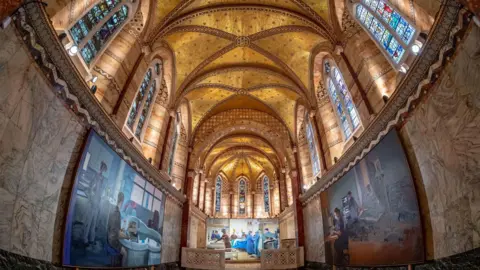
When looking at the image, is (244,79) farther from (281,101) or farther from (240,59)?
(281,101)

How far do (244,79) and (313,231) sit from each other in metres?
10.2

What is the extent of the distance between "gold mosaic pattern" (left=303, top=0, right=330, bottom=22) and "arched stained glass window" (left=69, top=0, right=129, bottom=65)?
765 cm

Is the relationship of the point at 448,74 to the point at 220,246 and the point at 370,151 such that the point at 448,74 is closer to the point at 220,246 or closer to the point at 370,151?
the point at 370,151

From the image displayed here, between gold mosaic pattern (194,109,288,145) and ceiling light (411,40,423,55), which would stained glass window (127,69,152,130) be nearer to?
gold mosaic pattern (194,109,288,145)

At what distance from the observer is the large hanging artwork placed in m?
7.04

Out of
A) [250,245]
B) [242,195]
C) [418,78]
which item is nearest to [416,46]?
[418,78]

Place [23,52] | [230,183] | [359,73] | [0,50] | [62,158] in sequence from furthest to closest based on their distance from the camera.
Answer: [230,183], [359,73], [62,158], [23,52], [0,50]

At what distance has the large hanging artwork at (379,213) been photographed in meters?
Answer: 7.04

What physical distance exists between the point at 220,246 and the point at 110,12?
20881mm

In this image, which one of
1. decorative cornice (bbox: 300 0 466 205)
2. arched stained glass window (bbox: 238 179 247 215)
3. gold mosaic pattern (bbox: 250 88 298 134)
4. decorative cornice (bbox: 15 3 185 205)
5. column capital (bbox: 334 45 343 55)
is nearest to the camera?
decorative cornice (bbox: 15 3 185 205)

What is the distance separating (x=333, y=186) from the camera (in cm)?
1219

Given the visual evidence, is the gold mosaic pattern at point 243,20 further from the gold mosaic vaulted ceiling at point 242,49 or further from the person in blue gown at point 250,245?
the person in blue gown at point 250,245

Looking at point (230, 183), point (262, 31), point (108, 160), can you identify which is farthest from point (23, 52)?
point (230, 183)

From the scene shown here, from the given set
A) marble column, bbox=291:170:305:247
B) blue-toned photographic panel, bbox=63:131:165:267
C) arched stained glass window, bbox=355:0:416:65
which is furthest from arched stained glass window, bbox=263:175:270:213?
arched stained glass window, bbox=355:0:416:65
